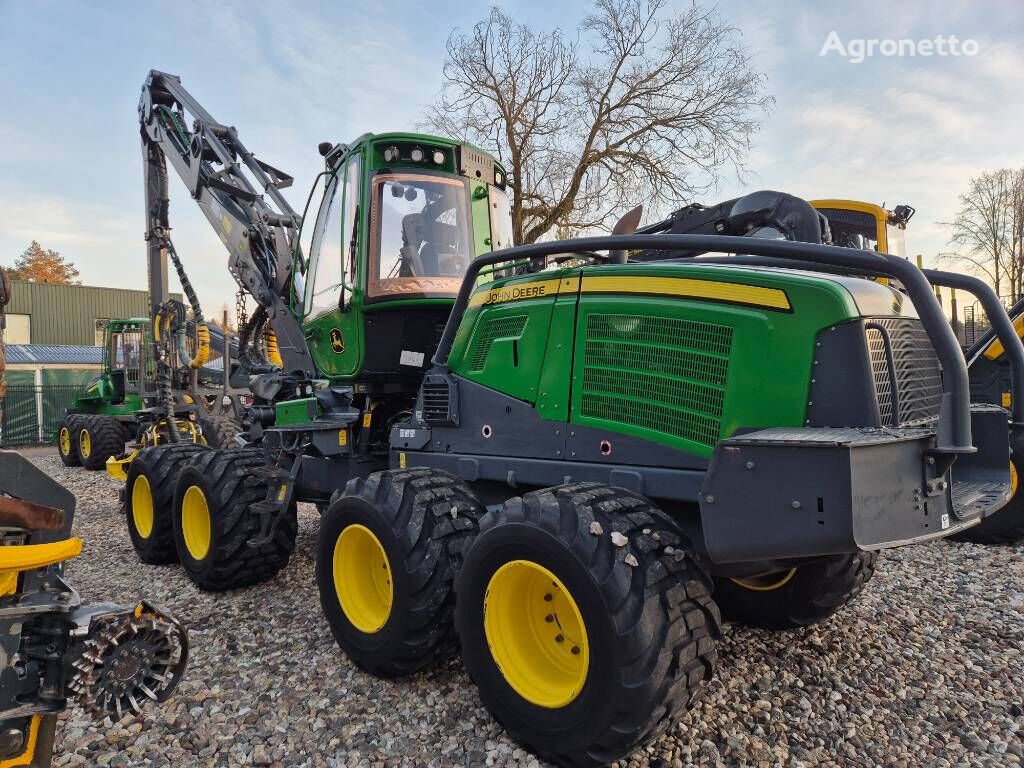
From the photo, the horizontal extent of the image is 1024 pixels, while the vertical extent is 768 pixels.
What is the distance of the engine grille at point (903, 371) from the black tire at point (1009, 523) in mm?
3730

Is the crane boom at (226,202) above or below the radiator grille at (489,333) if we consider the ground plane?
above

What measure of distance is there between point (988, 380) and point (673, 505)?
219 inches

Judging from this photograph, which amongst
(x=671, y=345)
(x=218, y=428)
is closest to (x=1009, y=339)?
(x=671, y=345)

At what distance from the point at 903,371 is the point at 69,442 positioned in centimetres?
1618

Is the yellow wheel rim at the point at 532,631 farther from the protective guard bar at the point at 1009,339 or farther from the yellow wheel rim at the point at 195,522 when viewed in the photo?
the yellow wheel rim at the point at 195,522

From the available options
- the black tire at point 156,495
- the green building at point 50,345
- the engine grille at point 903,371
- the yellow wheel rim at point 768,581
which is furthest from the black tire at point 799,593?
the green building at point 50,345

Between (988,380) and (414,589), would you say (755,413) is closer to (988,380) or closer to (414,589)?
(414,589)

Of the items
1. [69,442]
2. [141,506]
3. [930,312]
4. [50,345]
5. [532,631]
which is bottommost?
[69,442]

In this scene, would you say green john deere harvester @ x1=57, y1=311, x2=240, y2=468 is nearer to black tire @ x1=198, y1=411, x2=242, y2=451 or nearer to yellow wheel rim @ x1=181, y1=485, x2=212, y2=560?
black tire @ x1=198, y1=411, x2=242, y2=451

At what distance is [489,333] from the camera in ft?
13.1

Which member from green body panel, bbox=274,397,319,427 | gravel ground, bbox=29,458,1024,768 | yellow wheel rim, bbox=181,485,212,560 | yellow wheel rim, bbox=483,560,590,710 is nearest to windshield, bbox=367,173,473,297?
green body panel, bbox=274,397,319,427

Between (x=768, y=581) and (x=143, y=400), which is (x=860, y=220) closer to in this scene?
(x=768, y=581)

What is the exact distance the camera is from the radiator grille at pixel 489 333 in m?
3.79

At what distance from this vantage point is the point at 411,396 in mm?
5406
